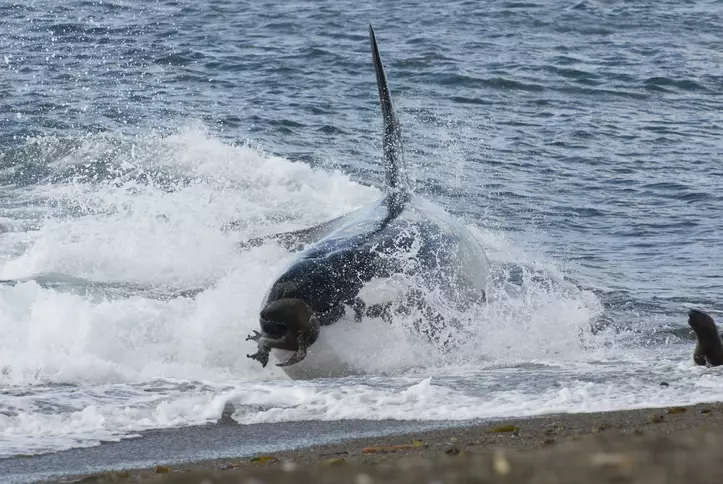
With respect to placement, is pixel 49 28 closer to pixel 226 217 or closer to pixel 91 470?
pixel 226 217

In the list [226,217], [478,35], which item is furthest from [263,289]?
[478,35]

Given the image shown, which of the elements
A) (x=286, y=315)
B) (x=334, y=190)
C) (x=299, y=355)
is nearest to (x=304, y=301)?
(x=286, y=315)

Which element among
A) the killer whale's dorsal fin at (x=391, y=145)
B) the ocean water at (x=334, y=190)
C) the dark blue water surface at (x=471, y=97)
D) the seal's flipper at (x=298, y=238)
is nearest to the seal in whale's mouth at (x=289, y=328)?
the ocean water at (x=334, y=190)

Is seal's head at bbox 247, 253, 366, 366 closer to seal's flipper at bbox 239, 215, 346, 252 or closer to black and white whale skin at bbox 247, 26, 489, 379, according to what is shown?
black and white whale skin at bbox 247, 26, 489, 379

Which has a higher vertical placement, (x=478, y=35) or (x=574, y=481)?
(x=574, y=481)

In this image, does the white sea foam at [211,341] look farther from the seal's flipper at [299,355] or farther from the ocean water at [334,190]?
the seal's flipper at [299,355]

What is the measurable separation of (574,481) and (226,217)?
12.5m

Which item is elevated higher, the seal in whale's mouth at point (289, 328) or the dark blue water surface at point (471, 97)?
the seal in whale's mouth at point (289, 328)

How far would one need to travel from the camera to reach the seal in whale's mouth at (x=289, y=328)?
27.3 feet

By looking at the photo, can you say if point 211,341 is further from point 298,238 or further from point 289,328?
point 298,238

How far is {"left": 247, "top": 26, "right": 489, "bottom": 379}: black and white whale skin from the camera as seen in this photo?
331 inches

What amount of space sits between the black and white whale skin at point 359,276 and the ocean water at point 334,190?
11.5 inches

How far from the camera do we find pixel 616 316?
11.3 meters

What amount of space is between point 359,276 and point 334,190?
307 inches
